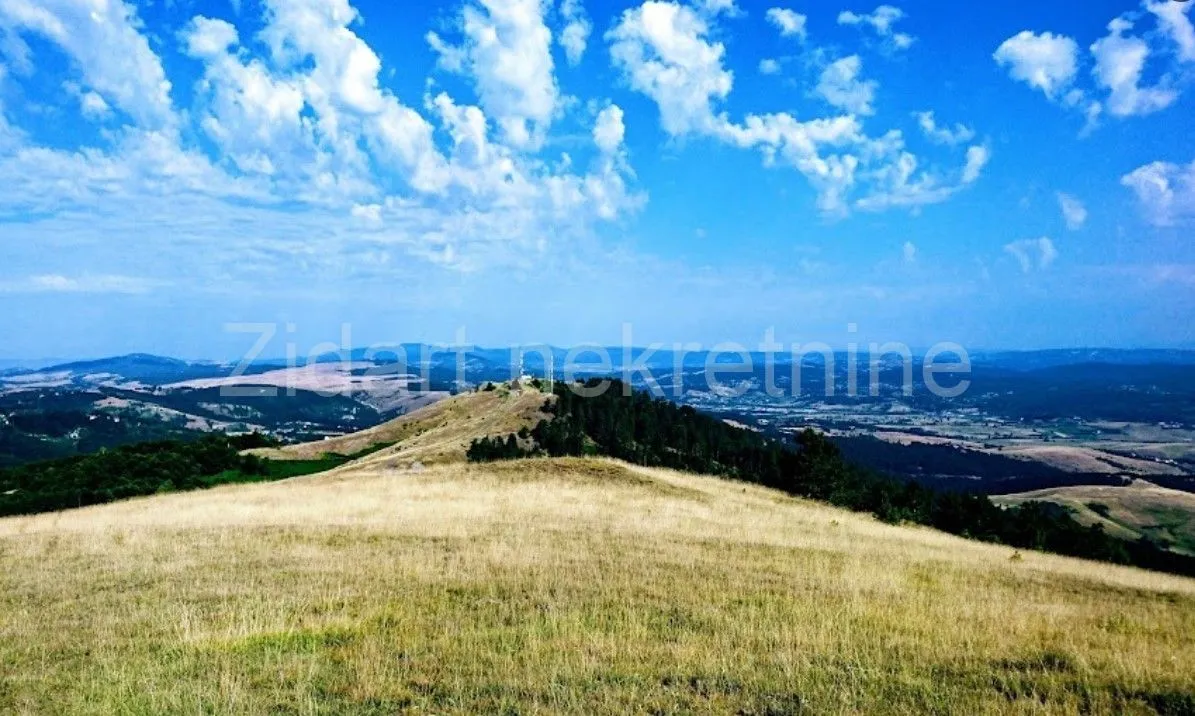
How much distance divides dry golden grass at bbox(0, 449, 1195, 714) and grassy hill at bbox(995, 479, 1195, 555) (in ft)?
359

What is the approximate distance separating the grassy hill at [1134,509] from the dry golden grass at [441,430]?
8916 centimetres

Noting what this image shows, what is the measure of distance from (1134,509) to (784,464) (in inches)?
4328

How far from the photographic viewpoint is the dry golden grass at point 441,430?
43.7 m

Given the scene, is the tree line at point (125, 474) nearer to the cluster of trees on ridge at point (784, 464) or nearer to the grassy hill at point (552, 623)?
the cluster of trees on ridge at point (784, 464)

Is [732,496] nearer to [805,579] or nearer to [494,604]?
[805,579]

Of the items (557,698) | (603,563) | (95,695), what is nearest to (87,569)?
(95,695)

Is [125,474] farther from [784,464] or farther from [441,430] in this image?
[784,464]

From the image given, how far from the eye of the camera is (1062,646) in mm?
10477

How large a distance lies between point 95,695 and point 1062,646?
11919mm

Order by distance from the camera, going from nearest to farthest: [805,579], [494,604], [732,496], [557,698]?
[557,698] < [494,604] < [805,579] < [732,496]

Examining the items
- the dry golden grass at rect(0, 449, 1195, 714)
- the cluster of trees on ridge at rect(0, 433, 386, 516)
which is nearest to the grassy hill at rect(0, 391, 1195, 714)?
the dry golden grass at rect(0, 449, 1195, 714)

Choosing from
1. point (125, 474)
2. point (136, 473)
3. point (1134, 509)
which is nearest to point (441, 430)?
point (136, 473)

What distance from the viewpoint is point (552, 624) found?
10.9 metres

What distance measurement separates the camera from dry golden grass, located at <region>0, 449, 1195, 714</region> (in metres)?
8.13
